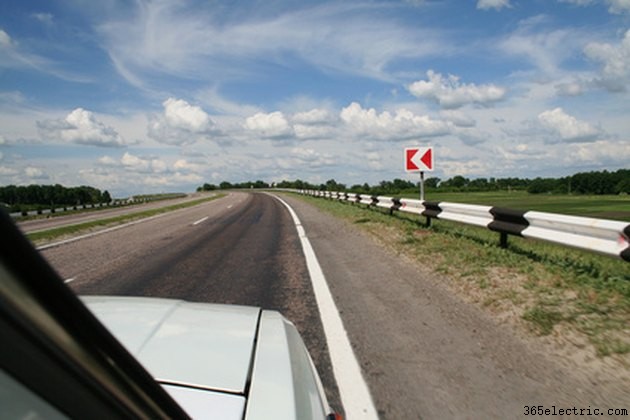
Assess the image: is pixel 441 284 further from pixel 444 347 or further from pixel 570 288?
pixel 444 347

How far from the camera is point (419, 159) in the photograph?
569 inches

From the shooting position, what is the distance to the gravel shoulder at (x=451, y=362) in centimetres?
299

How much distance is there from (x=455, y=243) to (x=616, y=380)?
6.16 m

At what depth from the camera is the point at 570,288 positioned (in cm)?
532

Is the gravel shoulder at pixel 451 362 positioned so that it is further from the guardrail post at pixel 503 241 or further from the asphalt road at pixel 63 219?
the asphalt road at pixel 63 219

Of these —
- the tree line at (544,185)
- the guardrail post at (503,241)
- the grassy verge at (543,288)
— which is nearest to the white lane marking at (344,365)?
the grassy verge at (543,288)

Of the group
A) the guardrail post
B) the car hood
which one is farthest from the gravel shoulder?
the guardrail post

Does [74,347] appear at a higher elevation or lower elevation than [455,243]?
higher

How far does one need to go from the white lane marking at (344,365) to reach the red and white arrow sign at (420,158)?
30.3 feet

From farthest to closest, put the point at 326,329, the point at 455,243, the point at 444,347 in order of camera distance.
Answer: the point at 455,243
the point at 326,329
the point at 444,347

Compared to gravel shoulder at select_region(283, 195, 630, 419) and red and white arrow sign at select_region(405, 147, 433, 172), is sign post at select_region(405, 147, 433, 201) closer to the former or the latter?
red and white arrow sign at select_region(405, 147, 433, 172)

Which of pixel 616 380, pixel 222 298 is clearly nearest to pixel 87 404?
pixel 616 380

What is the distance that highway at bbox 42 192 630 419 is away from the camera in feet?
10.1

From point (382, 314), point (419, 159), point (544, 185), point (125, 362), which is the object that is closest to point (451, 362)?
point (382, 314)
